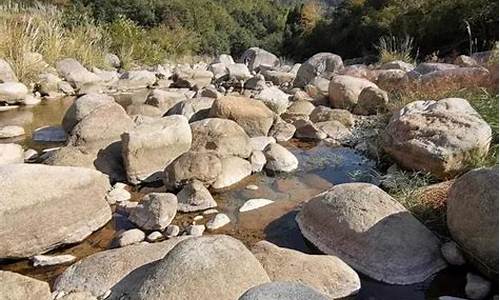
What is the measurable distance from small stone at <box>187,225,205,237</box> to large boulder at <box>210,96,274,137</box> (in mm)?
2375

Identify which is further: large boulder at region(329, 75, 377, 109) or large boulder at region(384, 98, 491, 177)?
large boulder at region(329, 75, 377, 109)

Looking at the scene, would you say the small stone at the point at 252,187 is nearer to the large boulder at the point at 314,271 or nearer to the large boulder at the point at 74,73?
the large boulder at the point at 314,271

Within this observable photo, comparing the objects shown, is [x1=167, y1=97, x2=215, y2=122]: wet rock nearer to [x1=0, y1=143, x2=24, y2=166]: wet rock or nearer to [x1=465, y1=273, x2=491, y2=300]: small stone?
[x1=0, y1=143, x2=24, y2=166]: wet rock

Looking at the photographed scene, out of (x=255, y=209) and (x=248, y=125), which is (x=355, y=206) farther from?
(x=248, y=125)

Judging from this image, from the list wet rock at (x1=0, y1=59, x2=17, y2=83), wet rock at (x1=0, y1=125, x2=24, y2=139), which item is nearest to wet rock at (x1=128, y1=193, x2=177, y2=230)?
wet rock at (x1=0, y1=125, x2=24, y2=139)

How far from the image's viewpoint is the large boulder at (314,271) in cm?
284

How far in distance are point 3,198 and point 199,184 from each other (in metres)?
1.45

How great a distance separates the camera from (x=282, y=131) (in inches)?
243

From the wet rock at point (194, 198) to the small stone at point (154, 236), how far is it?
42cm

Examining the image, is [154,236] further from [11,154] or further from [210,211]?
[11,154]

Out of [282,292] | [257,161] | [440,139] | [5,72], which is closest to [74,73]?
[5,72]

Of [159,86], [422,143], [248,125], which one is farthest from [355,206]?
[159,86]

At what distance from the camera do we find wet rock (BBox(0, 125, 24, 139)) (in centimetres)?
614

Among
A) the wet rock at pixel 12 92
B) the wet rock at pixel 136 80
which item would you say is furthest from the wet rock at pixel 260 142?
the wet rock at pixel 136 80
